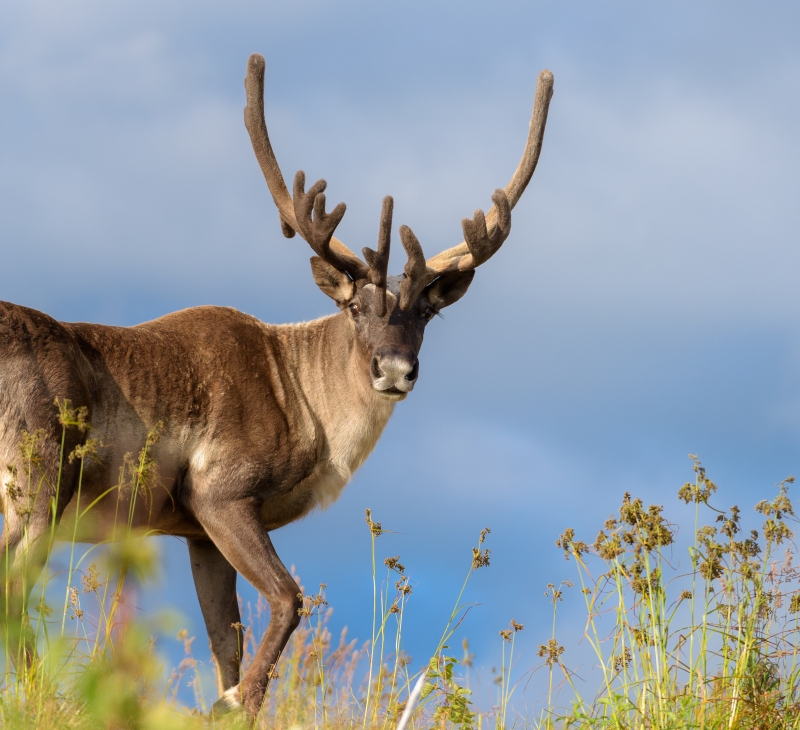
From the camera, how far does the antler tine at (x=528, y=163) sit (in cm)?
862

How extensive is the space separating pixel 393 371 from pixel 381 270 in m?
1.03

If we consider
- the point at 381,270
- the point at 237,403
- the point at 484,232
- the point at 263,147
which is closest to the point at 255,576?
the point at 237,403

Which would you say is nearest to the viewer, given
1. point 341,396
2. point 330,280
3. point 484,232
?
point 341,396

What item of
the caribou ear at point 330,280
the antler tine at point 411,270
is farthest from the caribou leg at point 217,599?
the antler tine at point 411,270

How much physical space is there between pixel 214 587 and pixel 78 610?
3.21m

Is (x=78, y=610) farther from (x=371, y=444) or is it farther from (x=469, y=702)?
(x=371, y=444)

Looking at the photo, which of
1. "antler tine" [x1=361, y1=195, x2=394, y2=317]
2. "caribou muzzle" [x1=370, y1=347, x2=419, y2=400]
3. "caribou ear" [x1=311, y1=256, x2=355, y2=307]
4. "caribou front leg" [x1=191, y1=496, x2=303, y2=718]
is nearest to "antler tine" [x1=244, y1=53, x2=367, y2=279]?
"caribou ear" [x1=311, y1=256, x2=355, y2=307]

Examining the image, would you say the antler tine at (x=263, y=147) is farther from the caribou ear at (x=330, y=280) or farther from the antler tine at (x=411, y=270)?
the antler tine at (x=411, y=270)

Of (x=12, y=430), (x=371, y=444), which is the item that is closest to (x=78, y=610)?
(x=12, y=430)

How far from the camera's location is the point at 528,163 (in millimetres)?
9172

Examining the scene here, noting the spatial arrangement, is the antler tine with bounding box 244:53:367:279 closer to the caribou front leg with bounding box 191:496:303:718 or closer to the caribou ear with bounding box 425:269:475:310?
the caribou ear with bounding box 425:269:475:310

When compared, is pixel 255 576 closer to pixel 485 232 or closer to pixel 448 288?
pixel 448 288

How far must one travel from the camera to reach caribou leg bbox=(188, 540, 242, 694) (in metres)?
7.53

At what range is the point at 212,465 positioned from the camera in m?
6.90
